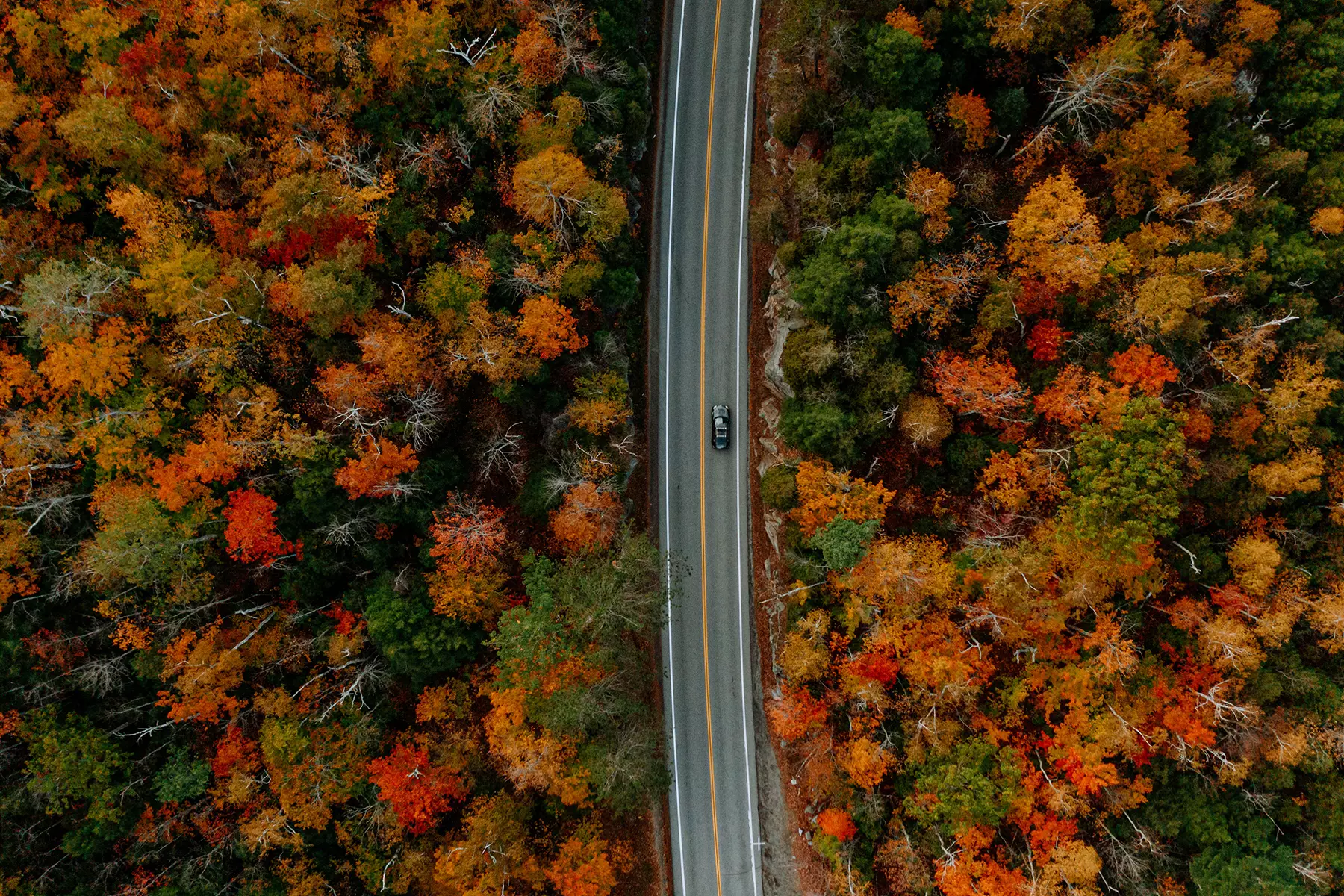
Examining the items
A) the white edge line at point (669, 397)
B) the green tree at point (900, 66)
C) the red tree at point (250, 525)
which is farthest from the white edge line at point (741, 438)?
the red tree at point (250, 525)

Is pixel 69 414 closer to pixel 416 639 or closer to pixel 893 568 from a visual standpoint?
pixel 416 639

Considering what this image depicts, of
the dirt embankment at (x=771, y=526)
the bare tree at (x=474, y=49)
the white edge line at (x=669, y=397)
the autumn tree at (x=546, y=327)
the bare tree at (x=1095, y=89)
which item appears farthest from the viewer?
the white edge line at (x=669, y=397)

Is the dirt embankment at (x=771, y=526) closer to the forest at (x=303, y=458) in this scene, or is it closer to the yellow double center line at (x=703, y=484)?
the yellow double center line at (x=703, y=484)

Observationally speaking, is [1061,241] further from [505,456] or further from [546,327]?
[505,456]

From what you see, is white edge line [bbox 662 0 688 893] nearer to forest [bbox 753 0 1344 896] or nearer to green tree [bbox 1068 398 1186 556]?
forest [bbox 753 0 1344 896]

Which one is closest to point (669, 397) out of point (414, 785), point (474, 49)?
point (474, 49)

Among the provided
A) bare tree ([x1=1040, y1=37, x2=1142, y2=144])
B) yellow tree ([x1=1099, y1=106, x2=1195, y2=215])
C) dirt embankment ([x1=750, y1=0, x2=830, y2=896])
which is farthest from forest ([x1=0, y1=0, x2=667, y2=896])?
yellow tree ([x1=1099, y1=106, x2=1195, y2=215])

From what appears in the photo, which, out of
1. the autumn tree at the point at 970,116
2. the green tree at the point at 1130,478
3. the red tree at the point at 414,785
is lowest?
the red tree at the point at 414,785

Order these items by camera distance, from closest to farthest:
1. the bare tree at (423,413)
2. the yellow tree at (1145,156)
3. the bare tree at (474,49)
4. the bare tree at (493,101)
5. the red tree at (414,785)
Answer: the yellow tree at (1145,156) < the bare tree at (493,101) < the bare tree at (474,49) < the bare tree at (423,413) < the red tree at (414,785)
